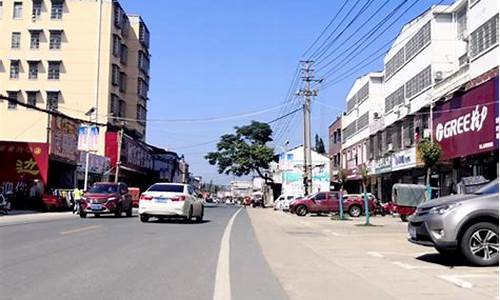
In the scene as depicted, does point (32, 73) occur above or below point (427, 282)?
above

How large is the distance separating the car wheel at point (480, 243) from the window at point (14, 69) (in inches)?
2537

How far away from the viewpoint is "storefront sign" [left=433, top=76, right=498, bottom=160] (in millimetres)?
26078

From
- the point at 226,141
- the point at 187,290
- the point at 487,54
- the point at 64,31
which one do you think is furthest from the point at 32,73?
the point at 187,290

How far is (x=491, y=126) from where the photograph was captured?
2602cm

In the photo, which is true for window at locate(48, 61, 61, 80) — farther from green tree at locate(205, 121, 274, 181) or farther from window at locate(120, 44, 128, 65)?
green tree at locate(205, 121, 274, 181)

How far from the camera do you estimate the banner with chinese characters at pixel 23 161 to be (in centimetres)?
4166

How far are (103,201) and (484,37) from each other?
60.8ft

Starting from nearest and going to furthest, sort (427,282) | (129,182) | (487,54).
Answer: (427,282) < (487,54) < (129,182)

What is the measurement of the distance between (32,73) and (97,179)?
16420 mm

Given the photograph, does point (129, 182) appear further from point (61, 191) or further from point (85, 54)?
point (61, 191)

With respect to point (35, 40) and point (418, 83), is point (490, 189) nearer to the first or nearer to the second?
point (418, 83)

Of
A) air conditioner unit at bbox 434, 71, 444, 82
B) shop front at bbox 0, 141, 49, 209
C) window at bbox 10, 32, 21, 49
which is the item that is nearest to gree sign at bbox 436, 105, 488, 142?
air conditioner unit at bbox 434, 71, 444, 82

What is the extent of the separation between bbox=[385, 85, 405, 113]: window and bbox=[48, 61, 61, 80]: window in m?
36.7

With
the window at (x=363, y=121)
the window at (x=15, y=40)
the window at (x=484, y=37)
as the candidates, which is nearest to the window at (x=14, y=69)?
the window at (x=15, y=40)
